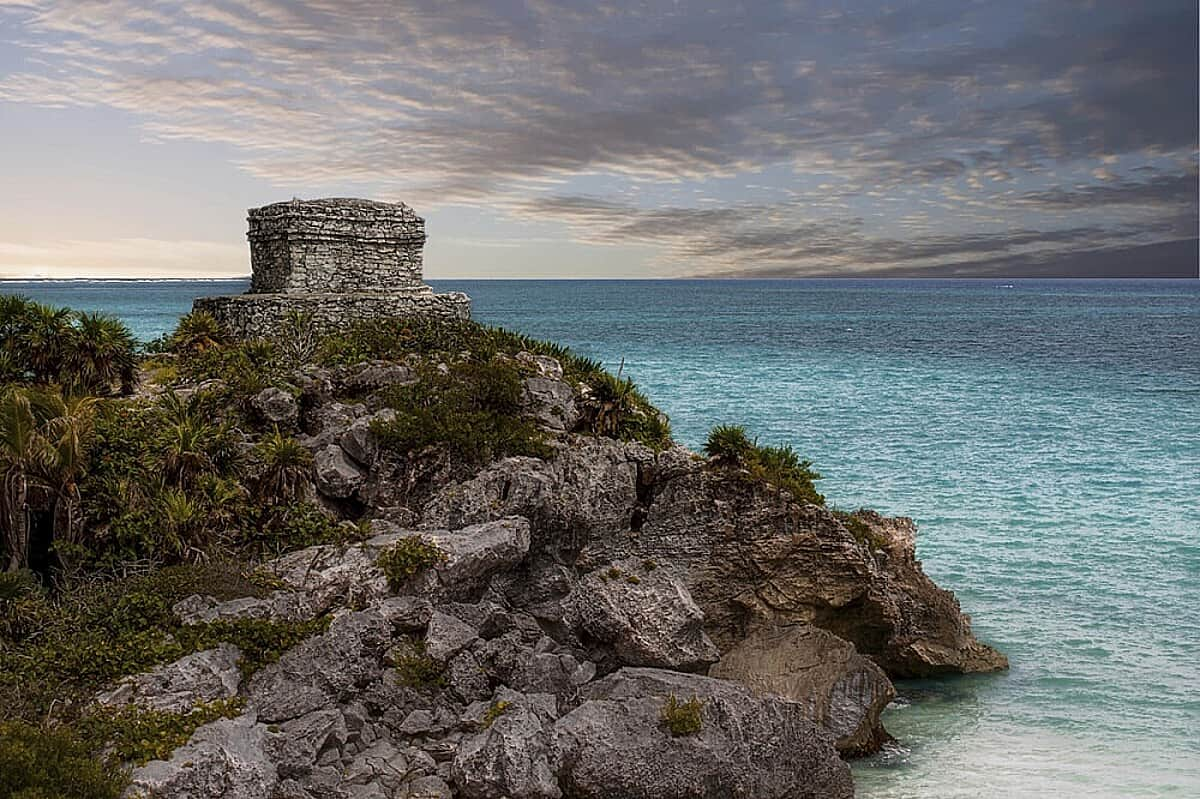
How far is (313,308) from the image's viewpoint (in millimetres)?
24828

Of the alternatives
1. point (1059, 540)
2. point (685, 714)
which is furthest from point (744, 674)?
point (1059, 540)

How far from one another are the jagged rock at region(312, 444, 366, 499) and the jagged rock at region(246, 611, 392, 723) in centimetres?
360

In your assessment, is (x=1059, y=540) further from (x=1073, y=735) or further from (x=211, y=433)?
(x=211, y=433)

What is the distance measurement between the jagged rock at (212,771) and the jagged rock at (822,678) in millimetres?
7665

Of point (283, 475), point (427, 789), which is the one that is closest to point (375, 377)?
point (283, 475)

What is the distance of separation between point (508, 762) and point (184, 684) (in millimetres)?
4497

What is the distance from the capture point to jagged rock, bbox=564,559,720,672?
607 inches

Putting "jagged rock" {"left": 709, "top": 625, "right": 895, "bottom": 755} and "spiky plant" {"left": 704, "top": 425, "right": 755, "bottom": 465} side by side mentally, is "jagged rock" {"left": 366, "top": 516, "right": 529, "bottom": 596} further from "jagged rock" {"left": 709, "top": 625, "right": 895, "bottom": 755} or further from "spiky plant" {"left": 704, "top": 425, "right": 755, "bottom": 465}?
"spiky plant" {"left": 704, "top": 425, "right": 755, "bottom": 465}

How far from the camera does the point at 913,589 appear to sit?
19.4m

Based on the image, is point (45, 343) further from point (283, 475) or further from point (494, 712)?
point (494, 712)

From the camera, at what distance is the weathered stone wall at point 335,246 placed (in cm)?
2570

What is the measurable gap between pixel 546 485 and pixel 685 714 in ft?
18.2

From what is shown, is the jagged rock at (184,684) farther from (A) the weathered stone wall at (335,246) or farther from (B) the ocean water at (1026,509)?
(A) the weathered stone wall at (335,246)

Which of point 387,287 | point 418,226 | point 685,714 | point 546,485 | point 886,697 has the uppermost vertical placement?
point 418,226
